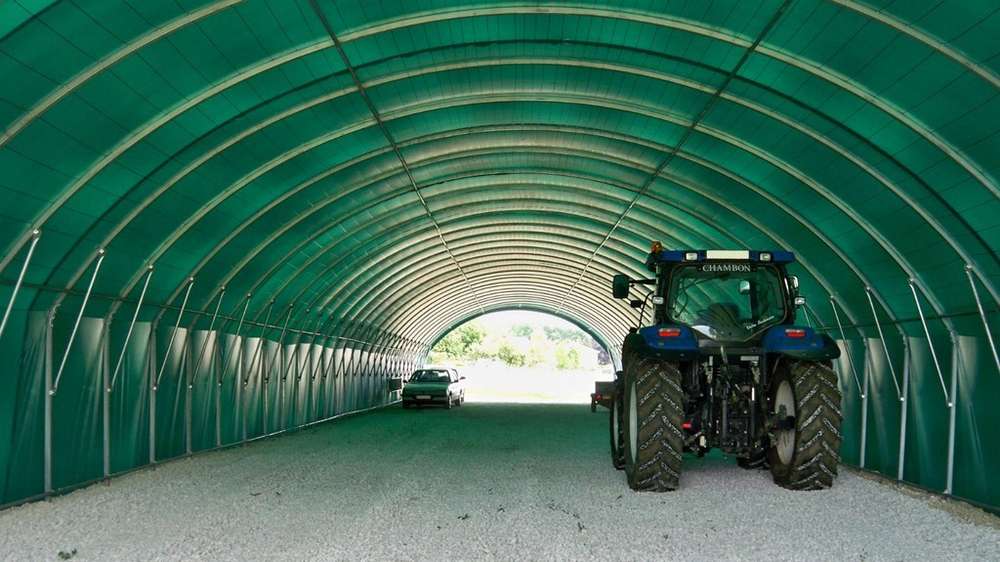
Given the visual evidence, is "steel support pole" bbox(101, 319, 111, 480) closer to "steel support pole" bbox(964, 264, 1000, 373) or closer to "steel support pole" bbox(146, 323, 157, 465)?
"steel support pole" bbox(146, 323, 157, 465)

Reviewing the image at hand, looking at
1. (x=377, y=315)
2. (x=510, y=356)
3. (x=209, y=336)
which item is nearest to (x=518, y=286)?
(x=377, y=315)

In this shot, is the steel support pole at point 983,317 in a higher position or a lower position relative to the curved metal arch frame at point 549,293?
lower

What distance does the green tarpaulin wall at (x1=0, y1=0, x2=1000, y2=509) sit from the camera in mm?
7402

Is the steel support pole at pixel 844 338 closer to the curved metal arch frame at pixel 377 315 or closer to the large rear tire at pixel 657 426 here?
the large rear tire at pixel 657 426

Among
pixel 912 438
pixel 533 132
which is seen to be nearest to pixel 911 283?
pixel 912 438

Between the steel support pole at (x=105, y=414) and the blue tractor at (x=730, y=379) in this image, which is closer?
the blue tractor at (x=730, y=379)

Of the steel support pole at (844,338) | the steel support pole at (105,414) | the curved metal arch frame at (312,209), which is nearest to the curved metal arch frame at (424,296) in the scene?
the curved metal arch frame at (312,209)

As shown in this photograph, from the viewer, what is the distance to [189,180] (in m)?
10.1

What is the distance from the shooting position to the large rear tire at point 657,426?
816 centimetres

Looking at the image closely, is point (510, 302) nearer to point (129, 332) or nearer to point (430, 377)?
point (430, 377)

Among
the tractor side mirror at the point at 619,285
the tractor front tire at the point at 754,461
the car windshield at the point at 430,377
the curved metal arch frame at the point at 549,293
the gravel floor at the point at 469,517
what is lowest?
the gravel floor at the point at 469,517

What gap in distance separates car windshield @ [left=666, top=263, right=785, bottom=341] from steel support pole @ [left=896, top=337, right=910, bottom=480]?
90.6 inches

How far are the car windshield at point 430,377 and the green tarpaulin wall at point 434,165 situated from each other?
1122 cm

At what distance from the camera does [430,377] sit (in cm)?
2695
